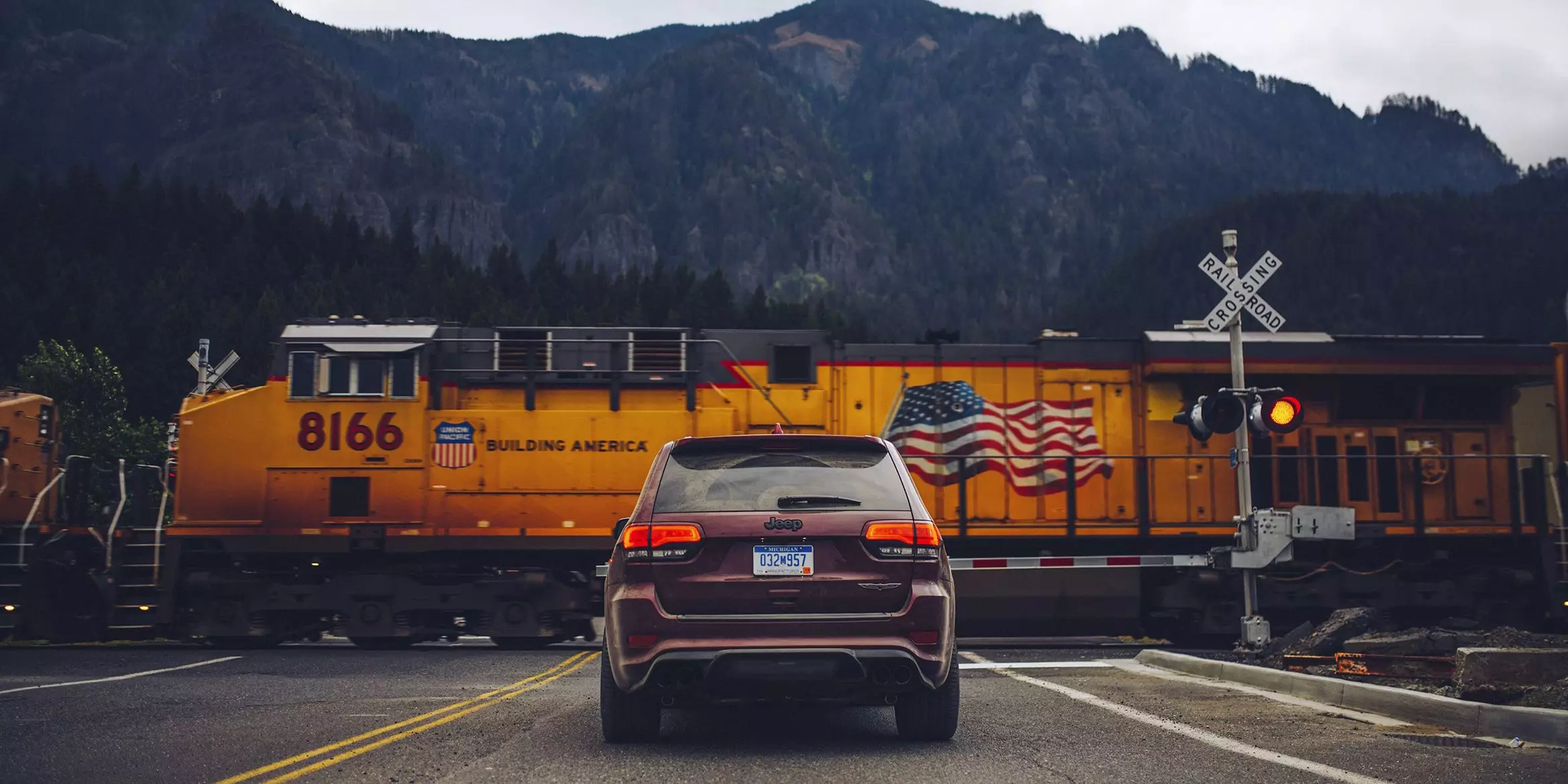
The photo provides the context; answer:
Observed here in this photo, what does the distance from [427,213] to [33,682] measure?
196791mm

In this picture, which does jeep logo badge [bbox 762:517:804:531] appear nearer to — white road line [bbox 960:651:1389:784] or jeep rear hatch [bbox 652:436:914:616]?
jeep rear hatch [bbox 652:436:914:616]

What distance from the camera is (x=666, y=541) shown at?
6.21m

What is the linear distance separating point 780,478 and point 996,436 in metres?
10.0

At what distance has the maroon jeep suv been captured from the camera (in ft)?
20.1

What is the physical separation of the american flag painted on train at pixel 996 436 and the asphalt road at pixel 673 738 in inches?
201

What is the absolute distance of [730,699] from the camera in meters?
6.27

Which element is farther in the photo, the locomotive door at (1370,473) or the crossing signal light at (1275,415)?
the locomotive door at (1370,473)

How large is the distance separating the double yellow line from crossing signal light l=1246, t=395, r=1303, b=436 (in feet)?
25.1

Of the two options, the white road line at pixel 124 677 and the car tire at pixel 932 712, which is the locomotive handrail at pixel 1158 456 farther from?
the car tire at pixel 932 712

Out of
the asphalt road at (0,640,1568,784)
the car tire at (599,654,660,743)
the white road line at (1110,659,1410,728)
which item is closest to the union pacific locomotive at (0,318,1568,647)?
the white road line at (1110,659,1410,728)

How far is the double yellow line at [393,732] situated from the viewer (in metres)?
6.14

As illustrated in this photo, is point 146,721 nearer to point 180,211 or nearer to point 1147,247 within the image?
point 180,211

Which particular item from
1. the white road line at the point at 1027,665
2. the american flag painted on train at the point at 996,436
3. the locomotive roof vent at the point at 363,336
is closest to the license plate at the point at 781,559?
the white road line at the point at 1027,665

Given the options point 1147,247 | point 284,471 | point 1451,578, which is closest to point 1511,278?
point 1147,247
